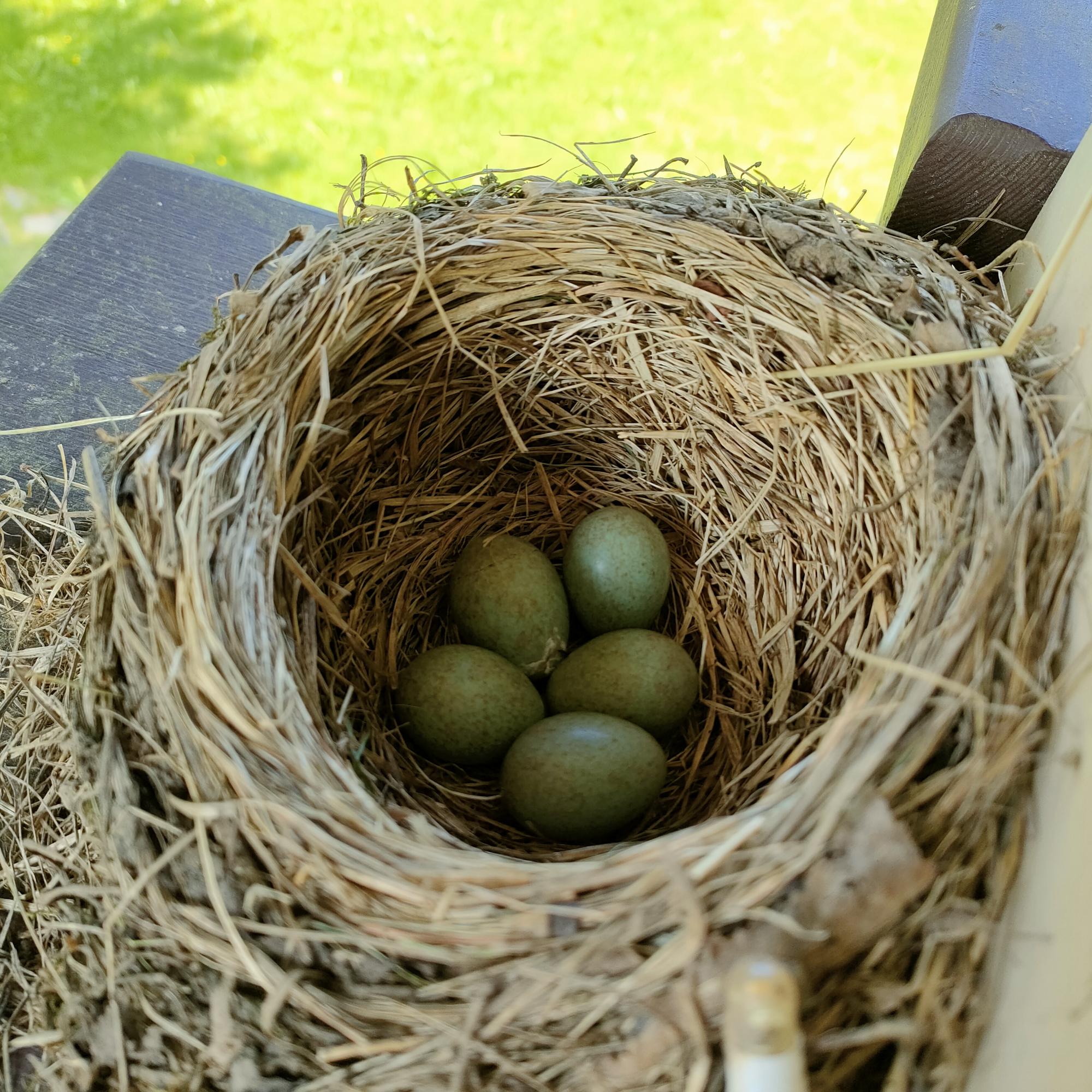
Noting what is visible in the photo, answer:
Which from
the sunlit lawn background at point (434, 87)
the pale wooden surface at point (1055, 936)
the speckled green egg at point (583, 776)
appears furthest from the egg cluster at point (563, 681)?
the sunlit lawn background at point (434, 87)

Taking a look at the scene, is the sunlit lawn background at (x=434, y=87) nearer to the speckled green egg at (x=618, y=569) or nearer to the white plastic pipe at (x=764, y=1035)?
the speckled green egg at (x=618, y=569)

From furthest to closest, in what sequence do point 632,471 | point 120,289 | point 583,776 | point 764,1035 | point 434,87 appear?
point 434,87, point 120,289, point 632,471, point 583,776, point 764,1035

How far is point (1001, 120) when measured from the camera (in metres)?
1.32

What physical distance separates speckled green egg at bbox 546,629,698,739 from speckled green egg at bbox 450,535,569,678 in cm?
7

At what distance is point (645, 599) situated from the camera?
4.19ft

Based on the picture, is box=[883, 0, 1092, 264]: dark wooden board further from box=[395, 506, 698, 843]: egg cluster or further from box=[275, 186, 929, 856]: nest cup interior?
box=[395, 506, 698, 843]: egg cluster

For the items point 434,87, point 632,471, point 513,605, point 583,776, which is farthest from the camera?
point 434,87

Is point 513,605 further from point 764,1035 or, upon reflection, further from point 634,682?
point 764,1035

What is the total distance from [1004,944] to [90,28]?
3190 millimetres

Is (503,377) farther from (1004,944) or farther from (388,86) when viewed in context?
(388,86)

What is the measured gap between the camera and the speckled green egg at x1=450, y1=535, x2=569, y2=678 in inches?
49.7

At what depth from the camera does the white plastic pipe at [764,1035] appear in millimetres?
599

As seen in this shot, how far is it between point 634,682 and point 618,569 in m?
0.17

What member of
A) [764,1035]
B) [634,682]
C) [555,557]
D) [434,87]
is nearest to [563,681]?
[634,682]
